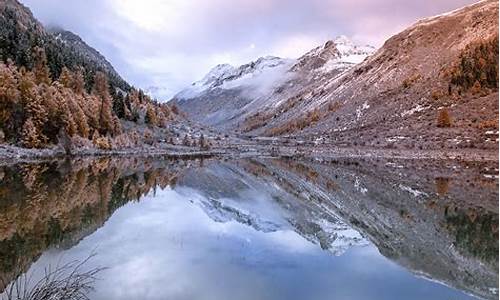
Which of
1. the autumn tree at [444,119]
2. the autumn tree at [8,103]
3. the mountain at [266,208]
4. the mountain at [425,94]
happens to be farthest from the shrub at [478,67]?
the autumn tree at [8,103]

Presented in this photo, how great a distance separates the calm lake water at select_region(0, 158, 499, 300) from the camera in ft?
52.4

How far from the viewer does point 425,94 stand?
443 feet

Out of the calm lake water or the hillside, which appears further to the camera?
the hillside

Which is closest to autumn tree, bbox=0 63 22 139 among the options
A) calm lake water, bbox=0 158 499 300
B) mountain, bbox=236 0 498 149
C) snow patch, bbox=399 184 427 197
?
calm lake water, bbox=0 158 499 300

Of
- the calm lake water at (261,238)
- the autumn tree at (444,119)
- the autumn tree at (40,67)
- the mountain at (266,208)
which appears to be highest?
the autumn tree at (40,67)

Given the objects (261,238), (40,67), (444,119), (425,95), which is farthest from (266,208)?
(425,95)

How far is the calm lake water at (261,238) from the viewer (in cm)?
1597

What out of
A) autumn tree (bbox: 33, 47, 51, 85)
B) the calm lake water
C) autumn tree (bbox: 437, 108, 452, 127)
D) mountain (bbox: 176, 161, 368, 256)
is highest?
autumn tree (bbox: 33, 47, 51, 85)

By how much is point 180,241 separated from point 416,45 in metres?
172

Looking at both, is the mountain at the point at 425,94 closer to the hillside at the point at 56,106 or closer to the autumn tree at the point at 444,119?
the autumn tree at the point at 444,119

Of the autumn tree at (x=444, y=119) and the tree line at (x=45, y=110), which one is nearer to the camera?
the tree line at (x=45, y=110)

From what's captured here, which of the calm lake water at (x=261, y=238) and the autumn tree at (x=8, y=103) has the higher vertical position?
the autumn tree at (x=8, y=103)

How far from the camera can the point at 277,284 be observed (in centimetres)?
1606

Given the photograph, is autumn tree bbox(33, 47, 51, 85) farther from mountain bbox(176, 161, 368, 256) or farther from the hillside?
mountain bbox(176, 161, 368, 256)
